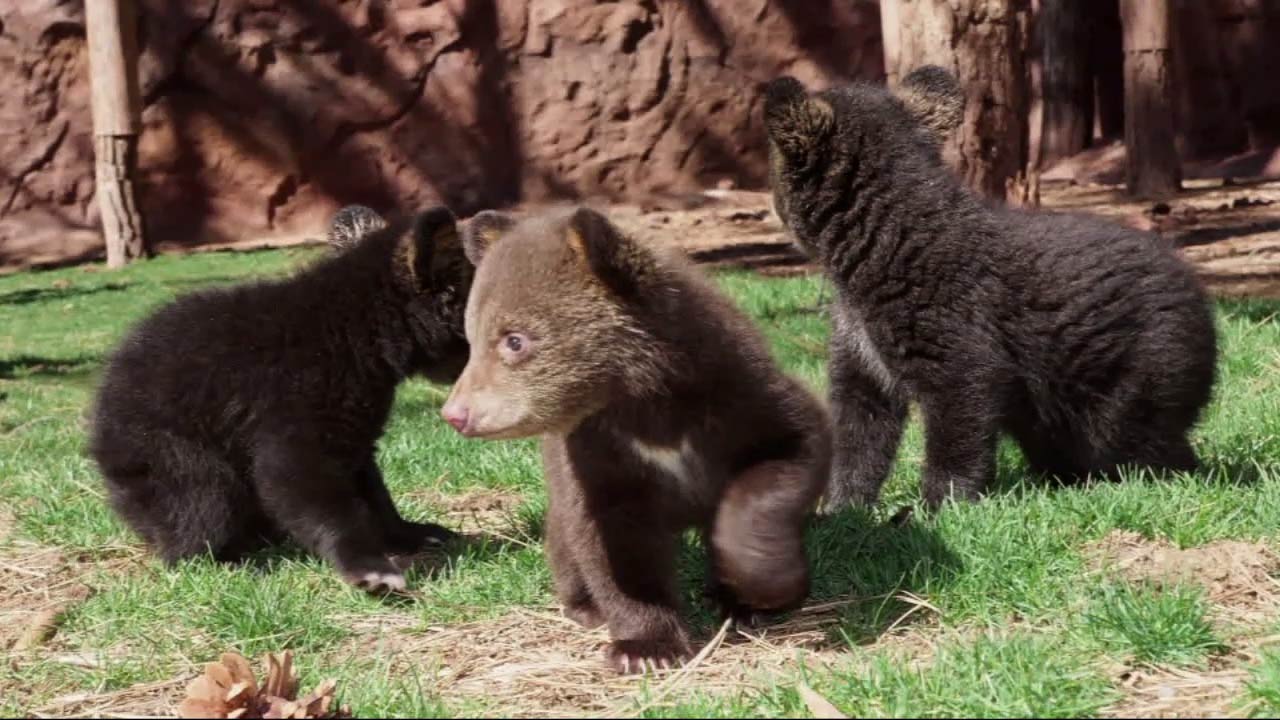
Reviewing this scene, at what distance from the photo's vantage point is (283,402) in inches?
197

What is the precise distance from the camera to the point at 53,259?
1852 cm

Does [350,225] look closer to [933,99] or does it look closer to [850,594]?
[933,99]

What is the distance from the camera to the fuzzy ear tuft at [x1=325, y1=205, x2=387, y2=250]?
6012 mm

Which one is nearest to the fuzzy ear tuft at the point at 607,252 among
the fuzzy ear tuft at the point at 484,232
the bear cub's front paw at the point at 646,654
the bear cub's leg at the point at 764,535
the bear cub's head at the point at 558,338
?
the bear cub's head at the point at 558,338

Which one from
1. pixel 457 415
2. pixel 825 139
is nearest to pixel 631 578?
pixel 457 415

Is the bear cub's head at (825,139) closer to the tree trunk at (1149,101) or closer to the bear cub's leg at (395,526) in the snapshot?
the bear cub's leg at (395,526)

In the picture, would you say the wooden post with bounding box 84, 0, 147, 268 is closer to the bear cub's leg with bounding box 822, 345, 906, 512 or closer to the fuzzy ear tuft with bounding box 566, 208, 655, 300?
the bear cub's leg with bounding box 822, 345, 906, 512

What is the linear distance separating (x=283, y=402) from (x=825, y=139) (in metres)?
2.15

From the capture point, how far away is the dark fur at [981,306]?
5195mm

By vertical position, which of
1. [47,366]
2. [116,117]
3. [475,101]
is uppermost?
[116,117]

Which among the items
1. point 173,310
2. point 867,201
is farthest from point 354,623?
point 867,201

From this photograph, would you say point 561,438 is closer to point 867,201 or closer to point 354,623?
point 354,623

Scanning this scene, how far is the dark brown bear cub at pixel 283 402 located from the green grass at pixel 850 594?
0.71 ft

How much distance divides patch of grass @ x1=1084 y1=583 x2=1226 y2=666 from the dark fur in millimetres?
1384
